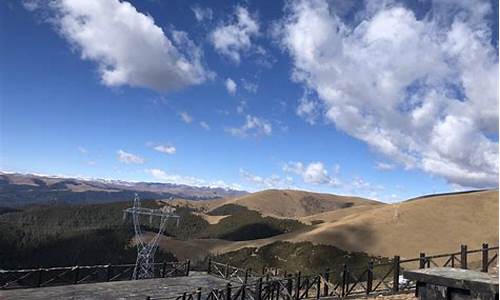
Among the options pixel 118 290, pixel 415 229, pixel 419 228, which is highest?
pixel 419 228

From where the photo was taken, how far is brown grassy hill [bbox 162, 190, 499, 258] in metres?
64.3

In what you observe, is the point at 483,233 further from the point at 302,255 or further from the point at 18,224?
the point at 18,224

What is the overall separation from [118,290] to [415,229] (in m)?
56.0

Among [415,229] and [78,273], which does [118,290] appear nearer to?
[78,273]

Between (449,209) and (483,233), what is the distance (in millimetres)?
11293

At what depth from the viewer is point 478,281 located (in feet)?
19.9

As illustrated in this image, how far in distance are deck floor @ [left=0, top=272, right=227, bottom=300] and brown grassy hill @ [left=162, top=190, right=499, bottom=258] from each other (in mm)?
41658

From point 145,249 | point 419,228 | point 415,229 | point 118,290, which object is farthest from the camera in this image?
point 419,228

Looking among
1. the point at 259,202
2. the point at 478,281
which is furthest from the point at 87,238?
the point at 259,202

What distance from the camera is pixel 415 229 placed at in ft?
230

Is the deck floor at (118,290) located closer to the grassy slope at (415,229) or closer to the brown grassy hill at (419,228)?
the grassy slope at (415,229)

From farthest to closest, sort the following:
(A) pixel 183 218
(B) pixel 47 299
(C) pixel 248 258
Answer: (A) pixel 183 218
(C) pixel 248 258
(B) pixel 47 299

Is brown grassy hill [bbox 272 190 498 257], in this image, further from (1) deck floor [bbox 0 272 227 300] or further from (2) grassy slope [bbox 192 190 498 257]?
(1) deck floor [bbox 0 272 227 300]

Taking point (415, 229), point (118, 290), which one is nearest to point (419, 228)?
point (415, 229)
